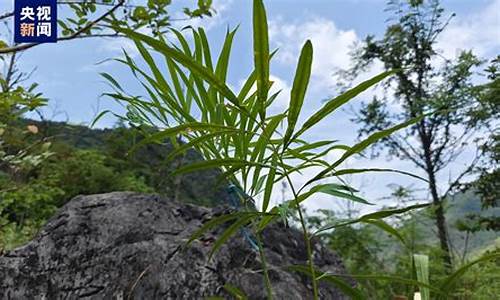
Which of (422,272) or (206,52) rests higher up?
(206,52)

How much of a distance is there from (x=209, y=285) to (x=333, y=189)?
28.0 inches

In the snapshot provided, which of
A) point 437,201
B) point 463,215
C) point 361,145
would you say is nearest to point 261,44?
point 361,145

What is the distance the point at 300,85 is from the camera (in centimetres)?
44

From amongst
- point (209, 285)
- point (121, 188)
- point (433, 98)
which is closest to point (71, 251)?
point (209, 285)

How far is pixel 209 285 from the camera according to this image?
116cm

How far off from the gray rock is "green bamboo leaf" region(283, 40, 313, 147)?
0.72 meters

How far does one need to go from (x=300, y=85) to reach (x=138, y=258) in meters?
0.87

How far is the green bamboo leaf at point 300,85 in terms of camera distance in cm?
43

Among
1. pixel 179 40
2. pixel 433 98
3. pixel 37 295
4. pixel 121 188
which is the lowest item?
pixel 37 295

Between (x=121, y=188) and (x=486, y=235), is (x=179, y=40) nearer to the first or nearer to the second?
(x=486, y=235)

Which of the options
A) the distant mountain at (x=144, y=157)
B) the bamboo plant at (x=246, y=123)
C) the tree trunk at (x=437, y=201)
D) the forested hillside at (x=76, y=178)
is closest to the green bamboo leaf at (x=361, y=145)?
the bamboo plant at (x=246, y=123)

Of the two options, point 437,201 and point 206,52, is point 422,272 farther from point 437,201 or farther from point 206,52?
point 437,201

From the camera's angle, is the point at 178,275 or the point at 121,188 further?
the point at 121,188

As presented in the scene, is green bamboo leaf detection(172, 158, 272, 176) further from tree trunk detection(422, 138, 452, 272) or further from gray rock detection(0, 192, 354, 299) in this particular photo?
tree trunk detection(422, 138, 452, 272)
